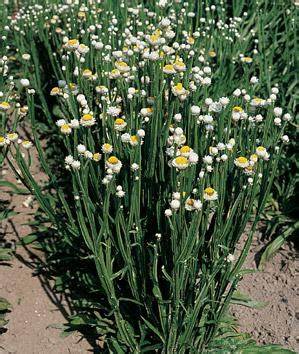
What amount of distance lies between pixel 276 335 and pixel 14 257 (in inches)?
58.1

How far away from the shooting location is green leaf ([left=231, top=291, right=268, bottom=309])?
2.60 meters

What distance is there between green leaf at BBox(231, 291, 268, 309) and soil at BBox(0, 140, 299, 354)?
0.19ft

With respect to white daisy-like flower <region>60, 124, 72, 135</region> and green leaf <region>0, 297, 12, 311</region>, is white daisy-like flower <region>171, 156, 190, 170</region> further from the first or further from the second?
green leaf <region>0, 297, 12, 311</region>

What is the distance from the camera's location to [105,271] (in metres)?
2.16

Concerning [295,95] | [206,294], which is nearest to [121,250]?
[206,294]

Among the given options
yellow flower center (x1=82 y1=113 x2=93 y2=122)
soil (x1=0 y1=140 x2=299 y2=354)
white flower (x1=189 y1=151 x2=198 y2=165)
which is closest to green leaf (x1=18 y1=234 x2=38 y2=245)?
soil (x1=0 y1=140 x2=299 y2=354)

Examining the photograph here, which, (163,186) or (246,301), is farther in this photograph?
(246,301)

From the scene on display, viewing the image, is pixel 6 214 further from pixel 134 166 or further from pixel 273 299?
pixel 273 299

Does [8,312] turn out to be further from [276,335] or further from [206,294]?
[276,335]

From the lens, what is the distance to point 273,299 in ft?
9.60

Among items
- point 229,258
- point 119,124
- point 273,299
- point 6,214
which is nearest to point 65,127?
point 119,124

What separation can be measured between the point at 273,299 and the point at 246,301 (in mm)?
443

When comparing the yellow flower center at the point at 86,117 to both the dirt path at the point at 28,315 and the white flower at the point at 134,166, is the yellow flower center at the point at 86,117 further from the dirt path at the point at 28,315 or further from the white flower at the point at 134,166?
the dirt path at the point at 28,315

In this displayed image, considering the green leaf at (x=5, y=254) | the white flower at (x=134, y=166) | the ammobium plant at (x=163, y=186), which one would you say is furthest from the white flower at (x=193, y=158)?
the green leaf at (x=5, y=254)
